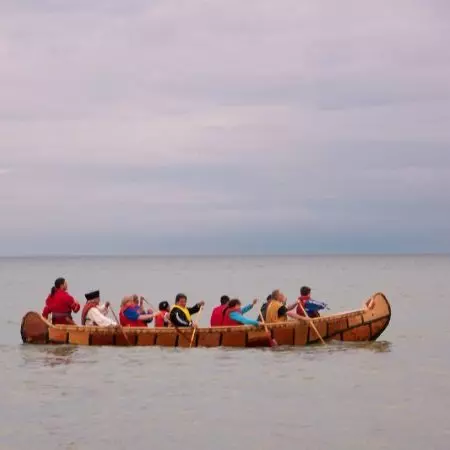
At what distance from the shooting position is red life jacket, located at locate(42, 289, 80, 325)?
2530 cm

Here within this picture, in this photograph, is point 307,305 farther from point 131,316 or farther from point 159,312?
point 131,316

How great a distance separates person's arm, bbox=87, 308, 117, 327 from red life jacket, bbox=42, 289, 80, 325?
14.8 inches

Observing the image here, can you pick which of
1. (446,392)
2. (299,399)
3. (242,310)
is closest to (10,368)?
(242,310)

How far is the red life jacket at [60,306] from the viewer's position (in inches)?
996

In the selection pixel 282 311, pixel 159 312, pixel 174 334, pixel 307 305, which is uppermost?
pixel 307 305

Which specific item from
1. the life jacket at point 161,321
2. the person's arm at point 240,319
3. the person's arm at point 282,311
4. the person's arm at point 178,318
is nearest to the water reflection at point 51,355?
the life jacket at point 161,321

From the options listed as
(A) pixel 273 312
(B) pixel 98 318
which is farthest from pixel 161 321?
(A) pixel 273 312

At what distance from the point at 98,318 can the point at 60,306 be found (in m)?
1.05

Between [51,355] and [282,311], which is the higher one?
[282,311]

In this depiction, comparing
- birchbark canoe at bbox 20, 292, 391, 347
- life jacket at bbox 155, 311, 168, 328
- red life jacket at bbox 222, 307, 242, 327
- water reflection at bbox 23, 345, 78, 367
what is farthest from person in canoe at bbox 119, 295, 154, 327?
red life jacket at bbox 222, 307, 242, 327

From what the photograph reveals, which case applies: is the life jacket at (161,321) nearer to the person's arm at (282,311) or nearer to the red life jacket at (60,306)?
the red life jacket at (60,306)

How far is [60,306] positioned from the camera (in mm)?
25359

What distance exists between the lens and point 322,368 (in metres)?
23.0

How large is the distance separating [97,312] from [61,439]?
32.6 feet
